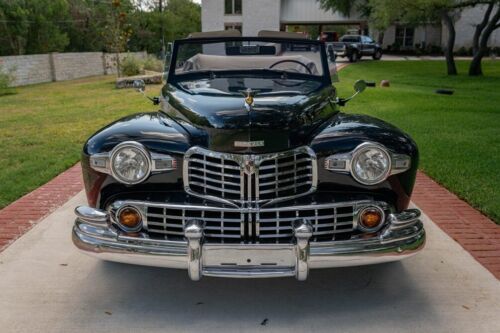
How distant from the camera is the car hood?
2893mm

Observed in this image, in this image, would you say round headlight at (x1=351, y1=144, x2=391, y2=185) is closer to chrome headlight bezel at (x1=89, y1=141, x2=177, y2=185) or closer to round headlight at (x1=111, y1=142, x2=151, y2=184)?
chrome headlight bezel at (x1=89, y1=141, x2=177, y2=185)

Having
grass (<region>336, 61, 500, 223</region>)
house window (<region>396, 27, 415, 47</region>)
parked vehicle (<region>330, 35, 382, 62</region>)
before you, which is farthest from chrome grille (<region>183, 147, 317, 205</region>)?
house window (<region>396, 27, 415, 47</region>)

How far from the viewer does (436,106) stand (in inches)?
427

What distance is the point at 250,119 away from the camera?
2.98m

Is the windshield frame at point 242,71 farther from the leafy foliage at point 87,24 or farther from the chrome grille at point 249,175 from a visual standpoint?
the leafy foliage at point 87,24

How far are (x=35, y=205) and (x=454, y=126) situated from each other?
6.68 m

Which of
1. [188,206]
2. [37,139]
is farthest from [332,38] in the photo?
[188,206]

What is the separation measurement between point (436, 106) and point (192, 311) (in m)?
9.17

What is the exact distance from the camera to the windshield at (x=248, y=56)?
448cm

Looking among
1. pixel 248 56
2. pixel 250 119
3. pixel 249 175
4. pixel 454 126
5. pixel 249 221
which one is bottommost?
pixel 454 126

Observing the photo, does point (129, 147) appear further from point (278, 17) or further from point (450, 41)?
point (278, 17)

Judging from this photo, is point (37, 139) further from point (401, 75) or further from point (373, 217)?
point (401, 75)

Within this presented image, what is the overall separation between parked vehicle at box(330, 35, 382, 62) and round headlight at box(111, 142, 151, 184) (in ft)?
85.4

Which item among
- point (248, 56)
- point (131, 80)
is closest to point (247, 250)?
point (248, 56)
